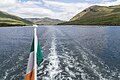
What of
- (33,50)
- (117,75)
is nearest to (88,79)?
(117,75)

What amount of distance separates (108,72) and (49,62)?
11.7 metres

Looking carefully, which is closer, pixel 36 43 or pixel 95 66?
pixel 36 43

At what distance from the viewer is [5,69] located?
3716 cm

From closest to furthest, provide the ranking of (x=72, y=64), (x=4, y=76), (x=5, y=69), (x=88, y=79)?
(x=88, y=79)
(x=4, y=76)
(x=5, y=69)
(x=72, y=64)

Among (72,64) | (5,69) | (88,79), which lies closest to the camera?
(88,79)

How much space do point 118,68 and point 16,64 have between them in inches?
705

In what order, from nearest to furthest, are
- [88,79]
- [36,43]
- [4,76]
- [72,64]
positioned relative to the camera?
[36,43] < [88,79] < [4,76] < [72,64]

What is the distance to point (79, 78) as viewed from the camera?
102ft

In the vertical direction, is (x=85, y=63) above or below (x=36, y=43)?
below

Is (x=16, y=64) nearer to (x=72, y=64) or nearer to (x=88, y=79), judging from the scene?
(x=72, y=64)

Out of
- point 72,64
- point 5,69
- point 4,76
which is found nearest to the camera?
point 4,76

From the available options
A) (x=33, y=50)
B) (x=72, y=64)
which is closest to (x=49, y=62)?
(x=72, y=64)

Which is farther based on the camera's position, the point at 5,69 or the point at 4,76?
the point at 5,69

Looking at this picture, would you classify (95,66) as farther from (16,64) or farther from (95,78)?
(16,64)
